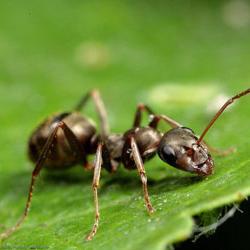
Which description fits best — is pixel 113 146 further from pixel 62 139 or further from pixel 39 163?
pixel 39 163

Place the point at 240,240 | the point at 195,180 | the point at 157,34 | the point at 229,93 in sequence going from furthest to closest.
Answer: the point at 157,34 → the point at 229,93 → the point at 240,240 → the point at 195,180

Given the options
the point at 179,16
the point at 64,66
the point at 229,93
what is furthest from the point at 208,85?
the point at 179,16

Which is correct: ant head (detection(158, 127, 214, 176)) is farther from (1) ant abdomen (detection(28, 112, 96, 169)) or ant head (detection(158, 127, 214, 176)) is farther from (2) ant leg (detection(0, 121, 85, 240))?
(1) ant abdomen (detection(28, 112, 96, 169))

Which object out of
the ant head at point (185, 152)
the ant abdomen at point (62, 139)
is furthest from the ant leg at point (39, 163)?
the ant head at point (185, 152)

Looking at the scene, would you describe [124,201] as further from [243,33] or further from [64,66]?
[243,33]

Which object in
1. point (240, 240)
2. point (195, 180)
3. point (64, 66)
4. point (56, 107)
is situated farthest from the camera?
point (64, 66)

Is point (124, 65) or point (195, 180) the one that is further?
point (124, 65)

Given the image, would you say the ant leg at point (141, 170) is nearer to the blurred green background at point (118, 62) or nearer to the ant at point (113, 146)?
the ant at point (113, 146)
